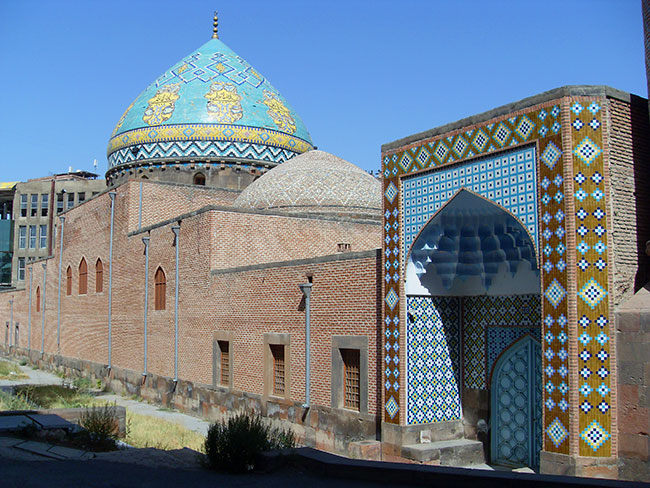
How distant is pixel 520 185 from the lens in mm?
9000

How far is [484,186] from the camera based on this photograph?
944 cm

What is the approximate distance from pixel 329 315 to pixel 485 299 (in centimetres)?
275

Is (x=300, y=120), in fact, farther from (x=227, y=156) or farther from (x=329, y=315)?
(x=329, y=315)

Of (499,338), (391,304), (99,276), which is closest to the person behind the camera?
(499,338)

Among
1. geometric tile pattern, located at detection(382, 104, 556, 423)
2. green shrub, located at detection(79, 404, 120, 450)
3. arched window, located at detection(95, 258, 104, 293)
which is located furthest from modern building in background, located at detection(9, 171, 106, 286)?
geometric tile pattern, located at detection(382, 104, 556, 423)

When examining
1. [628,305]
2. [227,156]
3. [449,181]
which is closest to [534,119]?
[449,181]

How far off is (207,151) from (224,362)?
10.5 m

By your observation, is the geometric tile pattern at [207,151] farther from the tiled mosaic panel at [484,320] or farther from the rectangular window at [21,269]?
the rectangular window at [21,269]

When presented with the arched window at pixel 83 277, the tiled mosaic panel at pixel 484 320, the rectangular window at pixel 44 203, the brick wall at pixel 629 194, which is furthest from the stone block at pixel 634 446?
the rectangular window at pixel 44 203

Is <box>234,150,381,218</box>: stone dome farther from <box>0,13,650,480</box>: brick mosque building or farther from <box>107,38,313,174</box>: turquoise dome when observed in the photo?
<box>107,38,313,174</box>: turquoise dome

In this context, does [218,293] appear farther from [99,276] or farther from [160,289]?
[99,276]

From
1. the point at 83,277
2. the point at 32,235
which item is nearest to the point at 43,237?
the point at 32,235

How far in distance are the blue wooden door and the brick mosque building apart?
1.0 inches

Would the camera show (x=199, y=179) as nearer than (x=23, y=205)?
Yes
